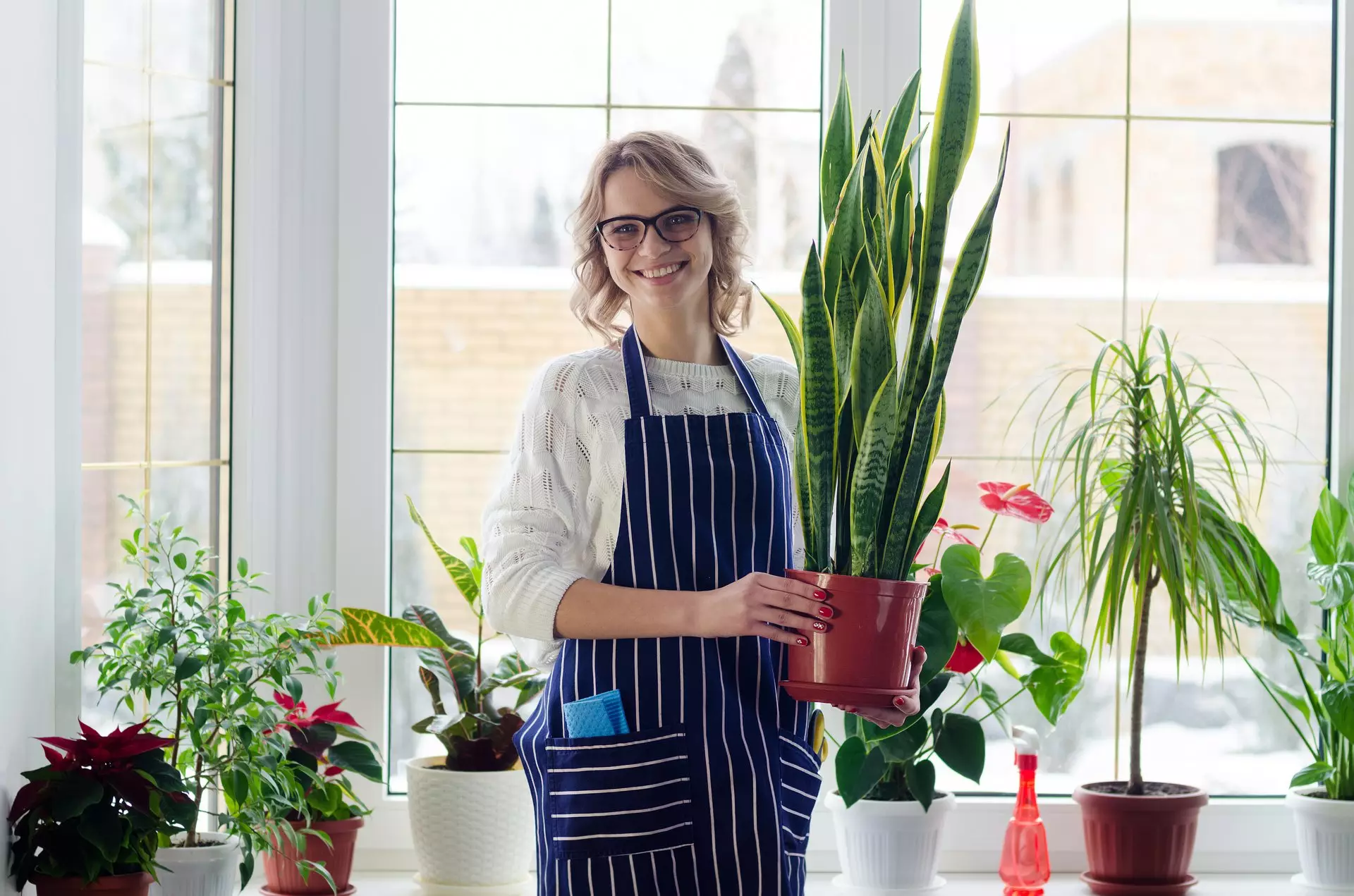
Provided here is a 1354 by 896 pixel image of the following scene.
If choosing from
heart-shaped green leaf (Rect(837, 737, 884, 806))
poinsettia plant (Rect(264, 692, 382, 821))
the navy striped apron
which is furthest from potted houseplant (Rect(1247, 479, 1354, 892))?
poinsettia plant (Rect(264, 692, 382, 821))

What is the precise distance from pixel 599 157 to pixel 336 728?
1066mm

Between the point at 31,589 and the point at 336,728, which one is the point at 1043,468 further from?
the point at 31,589

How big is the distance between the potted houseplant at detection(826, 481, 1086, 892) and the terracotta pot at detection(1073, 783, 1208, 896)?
7.7 inches

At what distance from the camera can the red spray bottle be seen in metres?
2.15

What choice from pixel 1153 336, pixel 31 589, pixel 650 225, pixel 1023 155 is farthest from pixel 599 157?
pixel 1153 336

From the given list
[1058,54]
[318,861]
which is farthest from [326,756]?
[1058,54]

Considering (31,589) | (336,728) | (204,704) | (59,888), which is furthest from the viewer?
(336,728)

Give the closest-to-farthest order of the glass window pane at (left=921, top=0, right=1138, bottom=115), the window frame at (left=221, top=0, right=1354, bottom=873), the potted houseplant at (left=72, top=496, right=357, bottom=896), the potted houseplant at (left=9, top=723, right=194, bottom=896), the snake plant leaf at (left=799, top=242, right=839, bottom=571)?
1. the snake plant leaf at (left=799, top=242, right=839, bottom=571)
2. the potted houseplant at (left=9, top=723, right=194, bottom=896)
3. the potted houseplant at (left=72, top=496, right=357, bottom=896)
4. the window frame at (left=221, top=0, right=1354, bottom=873)
5. the glass window pane at (left=921, top=0, right=1138, bottom=115)

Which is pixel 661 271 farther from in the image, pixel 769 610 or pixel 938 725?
pixel 938 725

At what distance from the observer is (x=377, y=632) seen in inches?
83.1

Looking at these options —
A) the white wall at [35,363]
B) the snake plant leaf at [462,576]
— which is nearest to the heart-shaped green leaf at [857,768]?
the snake plant leaf at [462,576]

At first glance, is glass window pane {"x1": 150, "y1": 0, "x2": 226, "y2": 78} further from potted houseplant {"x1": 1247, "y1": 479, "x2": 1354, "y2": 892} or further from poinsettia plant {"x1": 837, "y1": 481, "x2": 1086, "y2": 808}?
potted houseplant {"x1": 1247, "y1": 479, "x2": 1354, "y2": 892}

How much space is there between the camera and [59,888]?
4.75ft

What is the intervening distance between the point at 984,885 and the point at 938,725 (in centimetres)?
Answer: 45
